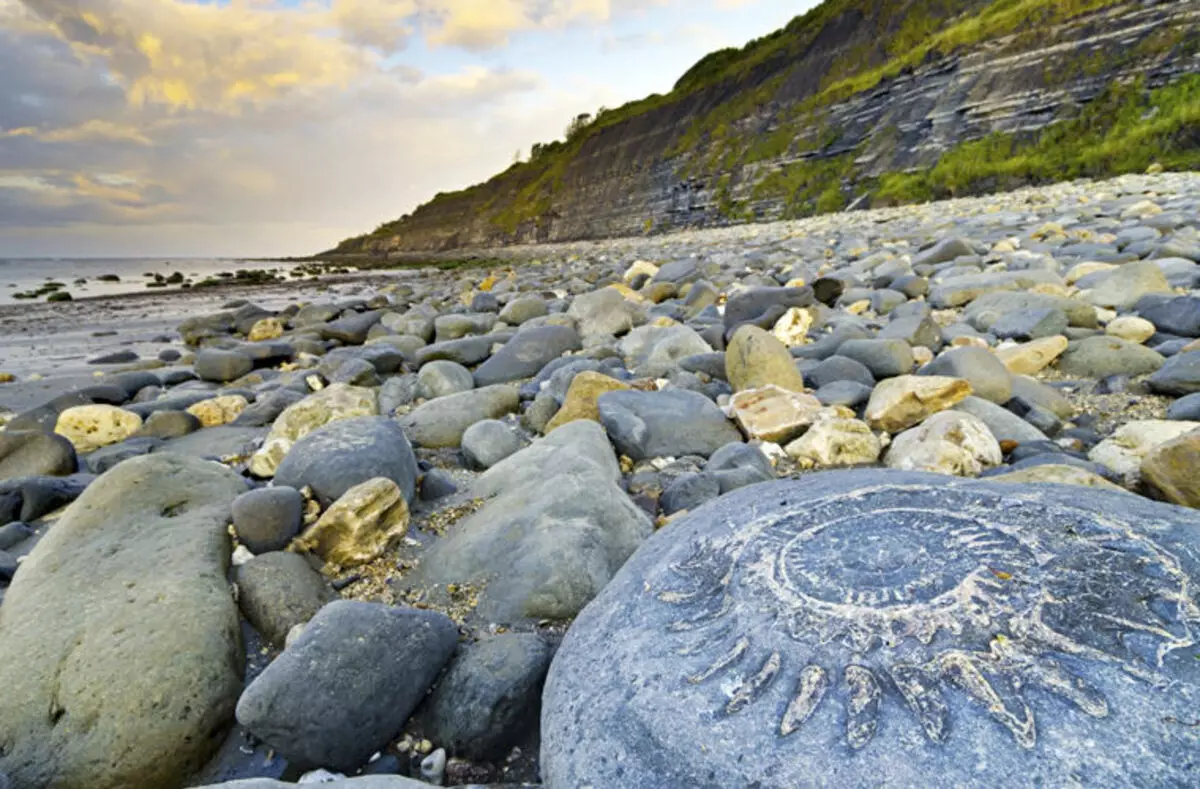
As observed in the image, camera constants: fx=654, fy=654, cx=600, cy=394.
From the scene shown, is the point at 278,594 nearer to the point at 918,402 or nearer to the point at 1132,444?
the point at 918,402

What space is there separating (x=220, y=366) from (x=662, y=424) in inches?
191

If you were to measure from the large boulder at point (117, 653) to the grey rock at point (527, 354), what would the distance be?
2805 mm

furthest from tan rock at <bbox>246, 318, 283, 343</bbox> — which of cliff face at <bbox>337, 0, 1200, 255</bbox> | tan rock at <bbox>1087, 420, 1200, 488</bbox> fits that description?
cliff face at <bbox>337, 0, 1200, 255</bbox>

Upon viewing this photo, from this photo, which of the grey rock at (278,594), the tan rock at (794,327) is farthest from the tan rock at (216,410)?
the tan rock at (794,327)

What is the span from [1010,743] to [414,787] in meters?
0.99

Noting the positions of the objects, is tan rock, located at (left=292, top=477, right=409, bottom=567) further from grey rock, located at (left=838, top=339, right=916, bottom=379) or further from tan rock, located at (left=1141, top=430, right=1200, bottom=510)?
grey rock, located at (left=838, top=339, right=916, bottom=379)

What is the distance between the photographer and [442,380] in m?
4.49

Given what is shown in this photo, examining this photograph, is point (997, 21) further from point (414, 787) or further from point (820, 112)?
point (414, 787)

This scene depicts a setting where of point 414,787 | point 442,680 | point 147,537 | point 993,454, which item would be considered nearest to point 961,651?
point 414,787

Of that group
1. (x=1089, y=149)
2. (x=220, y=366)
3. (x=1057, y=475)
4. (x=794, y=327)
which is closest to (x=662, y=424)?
(x=1057, y=475)

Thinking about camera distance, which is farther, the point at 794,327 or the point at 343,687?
the point at 794,327

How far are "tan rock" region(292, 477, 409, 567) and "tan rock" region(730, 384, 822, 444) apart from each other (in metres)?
1.67

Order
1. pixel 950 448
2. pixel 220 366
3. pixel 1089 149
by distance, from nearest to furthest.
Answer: pixel 950 448 → pixel 220 366 → pixel 1089 149

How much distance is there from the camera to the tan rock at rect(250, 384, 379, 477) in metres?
3.14
